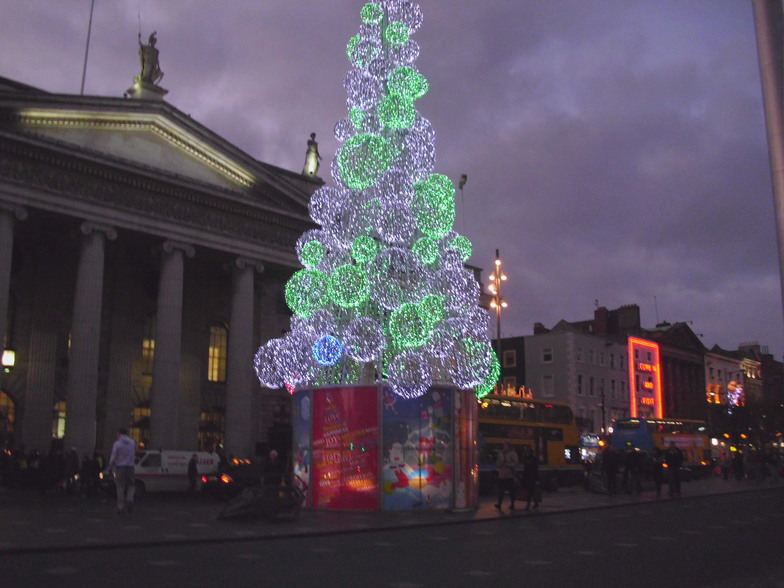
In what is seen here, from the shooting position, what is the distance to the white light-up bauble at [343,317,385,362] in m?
19.5

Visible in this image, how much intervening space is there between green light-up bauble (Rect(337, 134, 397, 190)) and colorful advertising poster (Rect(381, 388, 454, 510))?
5.23 metres

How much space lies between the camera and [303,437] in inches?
826

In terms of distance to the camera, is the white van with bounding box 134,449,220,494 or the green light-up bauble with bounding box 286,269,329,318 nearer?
the green light-up bauble with bounding box 286,269,329,318

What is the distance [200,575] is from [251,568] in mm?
931

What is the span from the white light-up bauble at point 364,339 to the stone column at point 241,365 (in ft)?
58.9

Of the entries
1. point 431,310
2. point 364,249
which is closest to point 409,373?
point 431,310

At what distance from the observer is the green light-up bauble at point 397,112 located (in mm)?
20891

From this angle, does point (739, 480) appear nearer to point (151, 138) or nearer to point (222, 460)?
point (222, 460)

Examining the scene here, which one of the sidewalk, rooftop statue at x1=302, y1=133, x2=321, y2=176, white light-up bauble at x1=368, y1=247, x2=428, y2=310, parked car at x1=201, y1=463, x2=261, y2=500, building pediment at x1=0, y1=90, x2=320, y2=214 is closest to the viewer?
the sidewalk

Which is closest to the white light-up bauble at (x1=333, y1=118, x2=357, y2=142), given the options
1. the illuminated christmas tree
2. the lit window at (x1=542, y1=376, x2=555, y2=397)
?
the illuminated christmas tree

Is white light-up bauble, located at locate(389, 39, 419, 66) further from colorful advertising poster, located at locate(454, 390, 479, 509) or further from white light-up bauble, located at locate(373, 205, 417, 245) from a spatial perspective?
colorful advertising poster, located at locate(454, 390, 479, 509)

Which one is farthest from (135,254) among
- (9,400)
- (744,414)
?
(744,414)

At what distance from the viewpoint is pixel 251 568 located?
423 inches

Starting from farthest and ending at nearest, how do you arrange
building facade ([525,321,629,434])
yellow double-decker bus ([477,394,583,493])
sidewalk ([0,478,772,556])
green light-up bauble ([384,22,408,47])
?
building facade ([525,321,629,434]) → yellow double-decker bus ([477,394,583,493]) → green light-up bauble ([384,22,408,47]) → sidewalk ([0,478,772,556])
